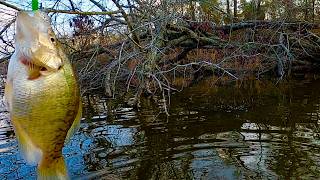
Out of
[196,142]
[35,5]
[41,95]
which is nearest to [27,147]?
[41,95]

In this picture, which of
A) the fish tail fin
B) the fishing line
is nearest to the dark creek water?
the fish tail fin

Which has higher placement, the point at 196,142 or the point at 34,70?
the point at 34,70

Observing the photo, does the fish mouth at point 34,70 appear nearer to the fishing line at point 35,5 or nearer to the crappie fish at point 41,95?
the crappie fish at point 41,95

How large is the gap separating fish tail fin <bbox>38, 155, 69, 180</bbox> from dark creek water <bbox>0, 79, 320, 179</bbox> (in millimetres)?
4054

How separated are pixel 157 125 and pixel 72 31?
309cm

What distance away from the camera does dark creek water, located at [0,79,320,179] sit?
6.35 metres

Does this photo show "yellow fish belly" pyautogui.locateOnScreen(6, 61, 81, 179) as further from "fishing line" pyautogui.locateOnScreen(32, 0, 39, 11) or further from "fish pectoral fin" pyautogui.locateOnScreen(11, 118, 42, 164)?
"fishing line" pyautogui.locateOnScreen(32, 0, 39, 11)

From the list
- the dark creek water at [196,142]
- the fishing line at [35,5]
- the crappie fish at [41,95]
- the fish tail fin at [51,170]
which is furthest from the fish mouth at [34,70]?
the dark creek water at [196,142]

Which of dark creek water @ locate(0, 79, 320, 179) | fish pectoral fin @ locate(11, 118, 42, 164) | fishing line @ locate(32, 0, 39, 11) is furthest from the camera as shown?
dark creek water @ locate(0, 79, 320, 179)

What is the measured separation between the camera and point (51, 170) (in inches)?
85.9

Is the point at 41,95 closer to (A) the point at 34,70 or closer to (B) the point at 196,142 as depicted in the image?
(A) the point at 34,70

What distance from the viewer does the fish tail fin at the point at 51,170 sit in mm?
2172

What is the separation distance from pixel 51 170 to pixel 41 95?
39cm

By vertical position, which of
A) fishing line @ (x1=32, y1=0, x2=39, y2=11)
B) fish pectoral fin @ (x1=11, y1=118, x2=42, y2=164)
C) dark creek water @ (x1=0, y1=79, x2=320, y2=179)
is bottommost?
dark creek water @ (x1=0, y1=79, x2=320, y2=179)
